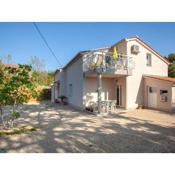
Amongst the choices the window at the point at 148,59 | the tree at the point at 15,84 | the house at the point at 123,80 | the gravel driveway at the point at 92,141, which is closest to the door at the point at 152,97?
the house at the point at 123,80

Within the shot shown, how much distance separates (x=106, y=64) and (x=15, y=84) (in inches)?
284

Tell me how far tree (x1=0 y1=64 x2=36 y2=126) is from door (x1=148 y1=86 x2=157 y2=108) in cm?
1126

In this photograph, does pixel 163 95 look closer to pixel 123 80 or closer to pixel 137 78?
pixel 137 78

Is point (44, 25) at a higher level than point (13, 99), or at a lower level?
higher

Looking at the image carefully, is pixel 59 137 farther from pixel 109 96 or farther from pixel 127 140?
pixel 109 96

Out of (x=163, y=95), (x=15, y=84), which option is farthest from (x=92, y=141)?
(x=163, y=95)

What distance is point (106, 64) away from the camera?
1318cm

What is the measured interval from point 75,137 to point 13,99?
3.76 meters

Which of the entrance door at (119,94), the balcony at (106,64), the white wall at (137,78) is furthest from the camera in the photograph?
the entrance door at (119,94)

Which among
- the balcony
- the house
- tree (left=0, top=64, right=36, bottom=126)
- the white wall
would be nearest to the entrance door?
the house

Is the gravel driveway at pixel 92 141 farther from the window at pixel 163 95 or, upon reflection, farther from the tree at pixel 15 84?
the window at pixel 163 95

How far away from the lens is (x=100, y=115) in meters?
12.3

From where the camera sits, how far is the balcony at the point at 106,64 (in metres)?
13.0
